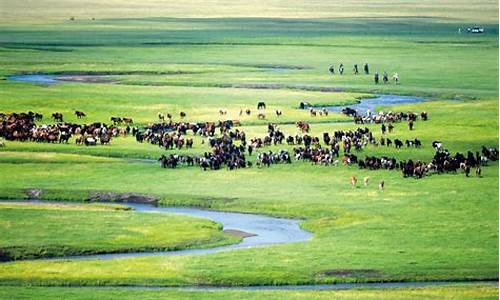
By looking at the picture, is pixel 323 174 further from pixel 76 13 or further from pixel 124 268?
pixel 76 13

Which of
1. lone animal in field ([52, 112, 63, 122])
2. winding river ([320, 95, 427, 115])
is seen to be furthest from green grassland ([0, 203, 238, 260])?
winding river ([320, 95, 427, 115])

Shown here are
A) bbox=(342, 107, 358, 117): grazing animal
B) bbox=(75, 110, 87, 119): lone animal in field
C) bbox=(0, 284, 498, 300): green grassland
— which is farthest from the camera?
bbox=(75, 110, 87, 119): lone animal in field

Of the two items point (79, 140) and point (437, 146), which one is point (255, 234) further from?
point (79, 140)

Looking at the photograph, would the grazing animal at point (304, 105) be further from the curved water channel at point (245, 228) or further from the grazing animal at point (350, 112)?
the curved water channel at point (245, 228)

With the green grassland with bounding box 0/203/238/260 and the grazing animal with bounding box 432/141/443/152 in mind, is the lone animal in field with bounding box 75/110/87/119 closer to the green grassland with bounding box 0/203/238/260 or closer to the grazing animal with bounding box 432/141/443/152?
the grazing animal with bounding box 432/141/443/152

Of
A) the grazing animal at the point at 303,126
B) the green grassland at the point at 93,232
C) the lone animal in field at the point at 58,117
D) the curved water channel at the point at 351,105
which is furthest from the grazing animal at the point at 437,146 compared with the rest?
the lone animal in field at the point at 58,117

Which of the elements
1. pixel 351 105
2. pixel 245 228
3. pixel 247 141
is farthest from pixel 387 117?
pixel 245 228

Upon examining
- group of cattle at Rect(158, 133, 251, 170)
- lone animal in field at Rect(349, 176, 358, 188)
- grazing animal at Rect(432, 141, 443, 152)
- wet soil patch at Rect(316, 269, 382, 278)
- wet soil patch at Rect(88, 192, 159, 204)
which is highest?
grazing animal at Rect(432, 141, 443, 152)
